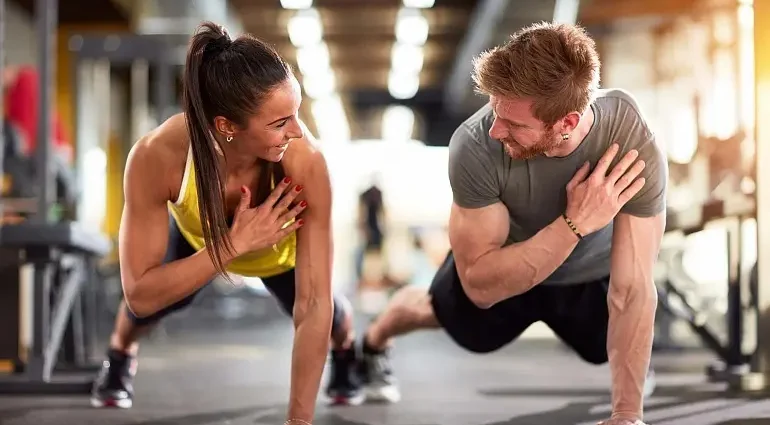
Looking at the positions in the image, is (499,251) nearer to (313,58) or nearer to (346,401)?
(346,401)

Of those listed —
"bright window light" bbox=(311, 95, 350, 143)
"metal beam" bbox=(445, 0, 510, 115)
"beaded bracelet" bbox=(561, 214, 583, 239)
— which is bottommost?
"beaded bracelet" bbox=(561, 214, 583, 239)

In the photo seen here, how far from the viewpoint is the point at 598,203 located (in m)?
1.94

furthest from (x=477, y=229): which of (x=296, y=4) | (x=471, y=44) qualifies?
(x=471, y=44)

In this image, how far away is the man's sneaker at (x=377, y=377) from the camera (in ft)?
9.15

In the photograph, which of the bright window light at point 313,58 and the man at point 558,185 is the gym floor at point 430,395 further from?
the bright window light at point 313,58

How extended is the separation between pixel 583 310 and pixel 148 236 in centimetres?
105

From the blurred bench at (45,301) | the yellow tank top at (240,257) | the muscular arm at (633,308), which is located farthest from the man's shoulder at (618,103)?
the blurred bench at (45,301)

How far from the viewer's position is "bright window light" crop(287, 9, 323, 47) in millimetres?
9945

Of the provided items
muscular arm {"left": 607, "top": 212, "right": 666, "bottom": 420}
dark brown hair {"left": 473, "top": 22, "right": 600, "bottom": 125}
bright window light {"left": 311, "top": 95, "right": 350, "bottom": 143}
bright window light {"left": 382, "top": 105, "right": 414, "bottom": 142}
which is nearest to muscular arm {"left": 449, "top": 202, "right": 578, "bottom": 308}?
muscular arm {"left": 607, "top": 212, "right": 666, "bottom": 420}

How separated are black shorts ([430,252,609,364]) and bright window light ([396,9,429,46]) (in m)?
7.68

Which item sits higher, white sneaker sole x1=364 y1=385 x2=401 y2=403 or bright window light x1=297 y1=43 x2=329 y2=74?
bright window light x1=297 y1=43 x2=329 y2=74

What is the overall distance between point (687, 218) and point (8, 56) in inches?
290

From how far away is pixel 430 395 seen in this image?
301cm

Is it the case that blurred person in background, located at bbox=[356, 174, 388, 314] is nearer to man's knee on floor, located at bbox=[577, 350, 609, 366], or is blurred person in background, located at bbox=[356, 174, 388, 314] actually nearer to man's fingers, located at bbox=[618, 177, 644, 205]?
man's knee on floor, located at bbox=[577, 350, 609, 366]
